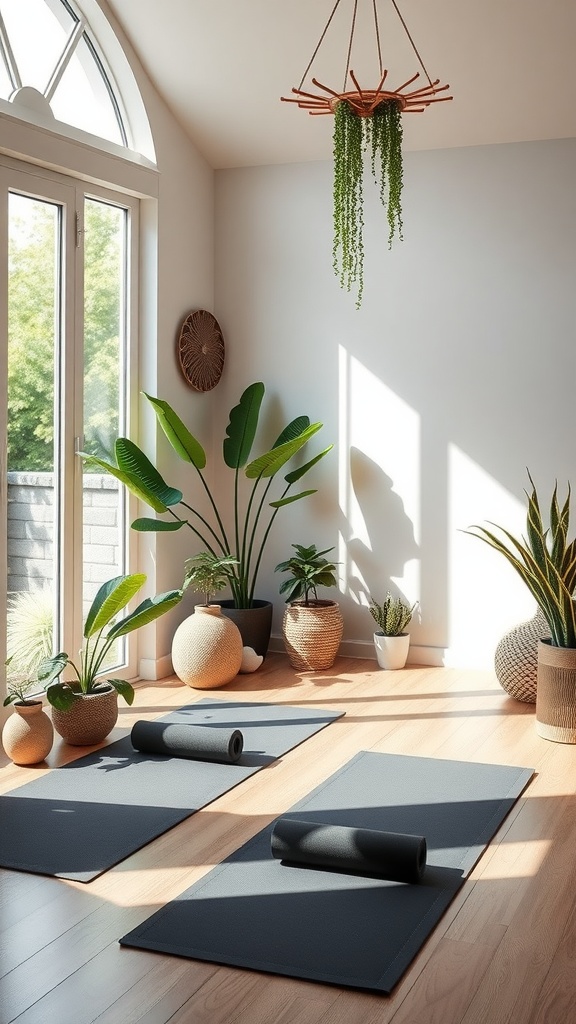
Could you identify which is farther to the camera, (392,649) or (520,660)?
(392,649)

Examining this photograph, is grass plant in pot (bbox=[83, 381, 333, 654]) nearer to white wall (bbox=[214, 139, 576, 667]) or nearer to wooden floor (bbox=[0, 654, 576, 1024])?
white wall (bbox=[214, 139, 576, 667])

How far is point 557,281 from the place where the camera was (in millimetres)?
5219

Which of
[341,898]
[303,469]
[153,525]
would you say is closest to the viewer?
[341,898]

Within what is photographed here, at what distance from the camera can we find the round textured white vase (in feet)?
16.6

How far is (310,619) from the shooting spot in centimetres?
546

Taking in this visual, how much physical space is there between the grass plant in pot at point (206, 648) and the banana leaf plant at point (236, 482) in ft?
1.06

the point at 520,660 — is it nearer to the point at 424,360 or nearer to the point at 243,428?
the point at 424,360

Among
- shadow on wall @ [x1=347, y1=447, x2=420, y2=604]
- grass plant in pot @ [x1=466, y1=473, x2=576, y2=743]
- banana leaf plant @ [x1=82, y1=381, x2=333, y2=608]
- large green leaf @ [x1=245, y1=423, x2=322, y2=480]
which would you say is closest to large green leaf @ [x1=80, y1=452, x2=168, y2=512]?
banana leaf plant @ [x1=82, y1=381, x2=333, y2=608]

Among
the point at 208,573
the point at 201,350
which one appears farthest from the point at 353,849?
the point at 201,350

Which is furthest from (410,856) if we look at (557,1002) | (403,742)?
(403,742)

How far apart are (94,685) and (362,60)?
10.2 ft

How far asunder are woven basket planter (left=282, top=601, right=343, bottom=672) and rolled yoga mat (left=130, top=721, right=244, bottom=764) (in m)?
1.49

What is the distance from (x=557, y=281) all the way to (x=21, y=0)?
2785 millimetres

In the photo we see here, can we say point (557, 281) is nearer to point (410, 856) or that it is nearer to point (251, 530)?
point (251, 530)
